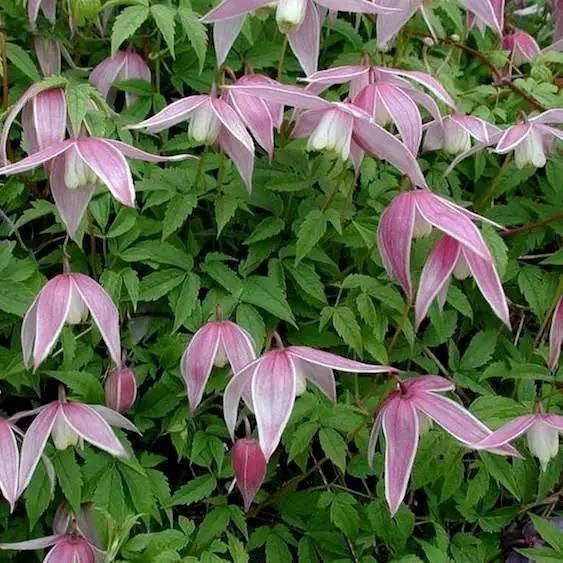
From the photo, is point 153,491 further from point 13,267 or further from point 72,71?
point 72,71

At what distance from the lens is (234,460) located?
3.78 ft

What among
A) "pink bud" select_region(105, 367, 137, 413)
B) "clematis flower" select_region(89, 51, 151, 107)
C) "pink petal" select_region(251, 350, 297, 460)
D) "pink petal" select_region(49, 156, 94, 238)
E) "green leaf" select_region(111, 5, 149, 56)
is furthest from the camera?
"clematis flower" select_region(89, 51, 151, 107)

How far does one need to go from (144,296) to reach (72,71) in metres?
0.47

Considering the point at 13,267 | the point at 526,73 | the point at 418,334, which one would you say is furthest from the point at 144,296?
the point at 526,73

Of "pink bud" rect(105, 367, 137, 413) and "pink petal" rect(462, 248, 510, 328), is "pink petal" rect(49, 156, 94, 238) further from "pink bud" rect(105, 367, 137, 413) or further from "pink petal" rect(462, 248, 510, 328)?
"pink petal" rect(462, 248, 510, 328)

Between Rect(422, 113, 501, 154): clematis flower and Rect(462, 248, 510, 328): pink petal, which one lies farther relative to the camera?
Rect(422, 113, 501, 154): clematis flower

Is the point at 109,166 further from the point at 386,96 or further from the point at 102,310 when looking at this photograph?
the point at 386,96

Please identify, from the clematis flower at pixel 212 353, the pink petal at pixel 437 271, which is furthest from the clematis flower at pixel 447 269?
the clematis flower at pixel 212 353

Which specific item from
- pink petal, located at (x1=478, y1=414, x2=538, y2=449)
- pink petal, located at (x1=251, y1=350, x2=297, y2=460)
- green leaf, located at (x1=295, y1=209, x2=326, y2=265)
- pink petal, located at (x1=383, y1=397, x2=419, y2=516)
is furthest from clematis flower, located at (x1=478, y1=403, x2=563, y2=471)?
green leaf, located at (x1=295, y1=209, x2=326, y2=265)

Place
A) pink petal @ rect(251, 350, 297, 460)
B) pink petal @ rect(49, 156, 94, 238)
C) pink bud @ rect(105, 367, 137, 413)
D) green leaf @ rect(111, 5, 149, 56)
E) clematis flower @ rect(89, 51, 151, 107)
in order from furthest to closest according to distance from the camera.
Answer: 1. clematis flower @ rect(89, 51, 151, 107)
2. green leaf @ rect(111, 5, 149, 56)
3. pink bud @ rect(105, 367, 137, 413)
4. pink petal @ rect(49, 156, 94, 238)
5. pink petal @ rect(251, 350, 297, 460)

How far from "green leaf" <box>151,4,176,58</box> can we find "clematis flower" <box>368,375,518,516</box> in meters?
0.62

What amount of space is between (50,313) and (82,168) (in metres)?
0.17

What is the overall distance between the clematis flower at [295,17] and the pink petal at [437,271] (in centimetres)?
31

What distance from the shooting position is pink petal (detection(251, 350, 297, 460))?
3.23ft
